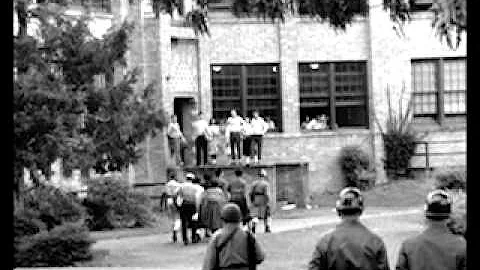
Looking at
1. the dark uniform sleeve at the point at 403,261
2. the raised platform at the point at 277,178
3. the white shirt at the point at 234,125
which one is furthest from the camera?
the white shirt at the point at 234,125

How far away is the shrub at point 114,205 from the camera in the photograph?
30594 millimetres

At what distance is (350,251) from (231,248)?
8.03 feet

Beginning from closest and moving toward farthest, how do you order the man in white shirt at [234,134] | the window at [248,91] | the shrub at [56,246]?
the shrub at [56,246] < the man in white shirt at [234,134] < the window at [248,91]

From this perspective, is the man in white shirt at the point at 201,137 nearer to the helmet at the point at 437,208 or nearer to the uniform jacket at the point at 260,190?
the uniform jacket at the point at 260,190

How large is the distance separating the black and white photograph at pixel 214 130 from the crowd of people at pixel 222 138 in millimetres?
78

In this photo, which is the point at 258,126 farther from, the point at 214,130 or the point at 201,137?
the point at 201,137

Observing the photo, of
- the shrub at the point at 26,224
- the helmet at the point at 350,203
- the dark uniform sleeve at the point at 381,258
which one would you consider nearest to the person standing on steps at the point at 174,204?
the shrub at the point at 26,224

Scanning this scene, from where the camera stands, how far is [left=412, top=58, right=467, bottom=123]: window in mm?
43156

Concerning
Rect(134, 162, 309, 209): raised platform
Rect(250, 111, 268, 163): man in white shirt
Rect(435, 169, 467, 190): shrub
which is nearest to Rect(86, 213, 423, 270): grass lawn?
Rect(435, 169, 467, 190): shrub

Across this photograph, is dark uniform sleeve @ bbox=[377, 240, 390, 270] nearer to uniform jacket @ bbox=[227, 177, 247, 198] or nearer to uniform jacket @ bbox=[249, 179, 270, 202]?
uniform jacket @ bbox=[227, 177, 247, 198]

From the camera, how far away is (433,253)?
7535 mm

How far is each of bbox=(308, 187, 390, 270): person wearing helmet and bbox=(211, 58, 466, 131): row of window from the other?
1351 inches

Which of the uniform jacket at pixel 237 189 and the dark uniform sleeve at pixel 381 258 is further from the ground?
the dark uniform sleeve at pixel 381 258

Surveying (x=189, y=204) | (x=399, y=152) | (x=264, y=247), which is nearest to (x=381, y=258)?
(x=264, y=247)
